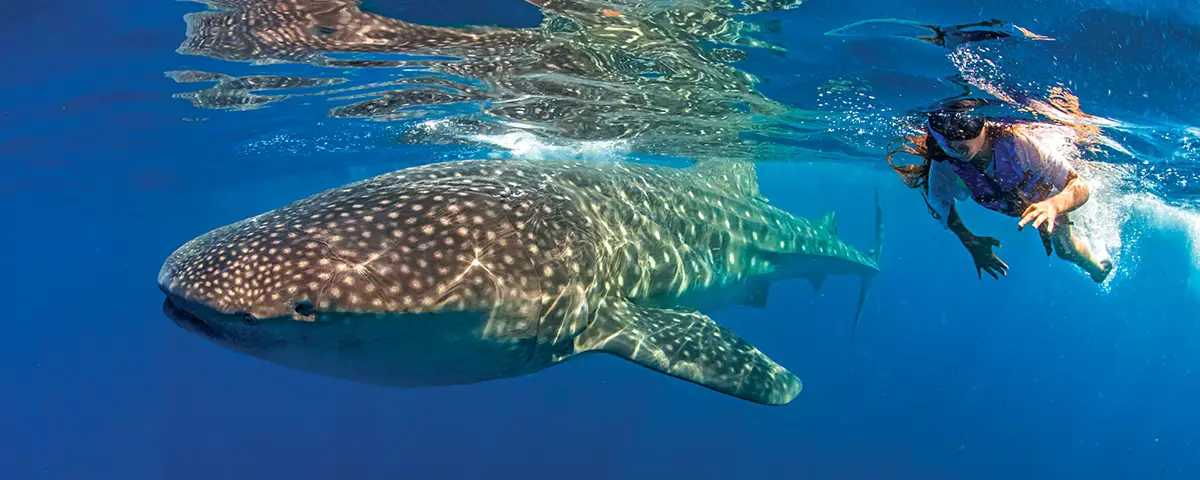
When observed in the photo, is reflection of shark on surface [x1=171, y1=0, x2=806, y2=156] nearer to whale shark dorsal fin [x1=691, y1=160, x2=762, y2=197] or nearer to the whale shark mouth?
whale shark dorsal fin [x1=691, y1=160, x2=762, y2=197]

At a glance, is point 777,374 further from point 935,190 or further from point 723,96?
point 723,96

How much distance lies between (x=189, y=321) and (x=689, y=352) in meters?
3.75

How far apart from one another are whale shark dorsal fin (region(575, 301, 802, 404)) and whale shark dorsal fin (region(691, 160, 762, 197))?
4.76 metres

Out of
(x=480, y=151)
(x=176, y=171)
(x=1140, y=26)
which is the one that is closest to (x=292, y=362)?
(x=1140, y=26)

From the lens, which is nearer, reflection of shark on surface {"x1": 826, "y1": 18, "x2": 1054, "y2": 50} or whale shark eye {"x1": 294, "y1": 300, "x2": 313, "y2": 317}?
whale shark eye {"x1": 294, "y1": 300, "x2": 313, "y2": 317}

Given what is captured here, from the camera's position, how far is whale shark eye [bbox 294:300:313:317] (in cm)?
384

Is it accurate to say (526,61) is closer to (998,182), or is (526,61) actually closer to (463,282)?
(463,282)

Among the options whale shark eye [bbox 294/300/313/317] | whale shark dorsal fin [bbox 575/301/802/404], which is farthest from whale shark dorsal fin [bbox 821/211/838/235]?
whale shark eye [bbox 294/300/313/317]

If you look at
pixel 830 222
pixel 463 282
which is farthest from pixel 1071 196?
pixel 830 222

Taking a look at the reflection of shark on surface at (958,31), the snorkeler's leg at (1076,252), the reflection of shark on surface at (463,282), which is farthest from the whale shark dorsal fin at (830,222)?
the reflection of shark on surface at (463,282)

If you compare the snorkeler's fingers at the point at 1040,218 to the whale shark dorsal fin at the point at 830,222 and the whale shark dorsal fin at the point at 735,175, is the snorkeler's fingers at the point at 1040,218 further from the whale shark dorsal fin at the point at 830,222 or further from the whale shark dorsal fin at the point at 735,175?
the whale shark dorsal fin at the point at 830,222

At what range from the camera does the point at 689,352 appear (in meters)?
5.55

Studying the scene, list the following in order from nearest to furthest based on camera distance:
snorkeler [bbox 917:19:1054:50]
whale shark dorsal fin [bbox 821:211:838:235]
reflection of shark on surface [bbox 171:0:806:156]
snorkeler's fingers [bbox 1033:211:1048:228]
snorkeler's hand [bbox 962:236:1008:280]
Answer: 1. snorkeler's fingers [bbox 1033:211:1048:228]
2. snorkeler's hand [bbox 962:236:1008:280]
3. snorkeler [bbox 917:19:1054:50]
4. reflection of shark on surface [bbox 171:0:806:156]
5. whale shark dorsal fin [bbox 821:211:838:235]

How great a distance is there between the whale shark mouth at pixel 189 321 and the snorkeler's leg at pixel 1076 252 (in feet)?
25.4
